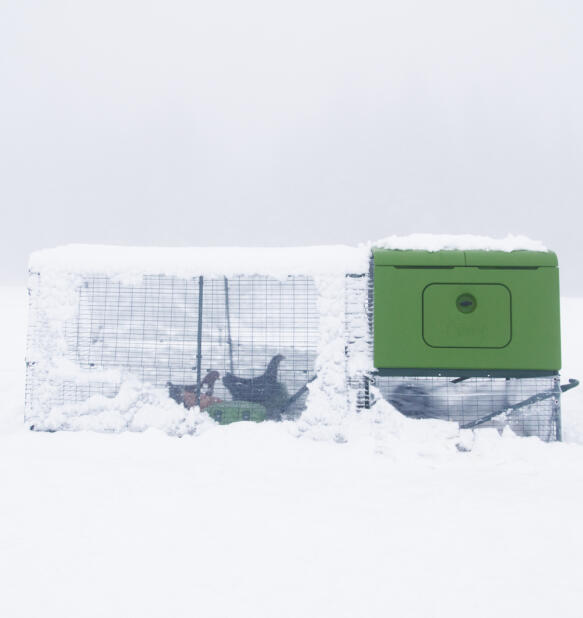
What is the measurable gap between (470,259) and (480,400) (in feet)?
3.50

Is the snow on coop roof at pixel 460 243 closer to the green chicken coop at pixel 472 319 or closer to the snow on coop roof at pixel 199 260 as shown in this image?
the green chicken coop at pixel 472 319

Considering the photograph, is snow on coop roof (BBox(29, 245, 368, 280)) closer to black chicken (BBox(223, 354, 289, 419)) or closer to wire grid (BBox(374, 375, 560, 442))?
black chicken (BBox(223, 354, 289, 419))

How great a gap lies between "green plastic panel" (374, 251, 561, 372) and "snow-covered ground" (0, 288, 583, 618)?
0.54 m

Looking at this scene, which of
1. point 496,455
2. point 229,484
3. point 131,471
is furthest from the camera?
point 496,455

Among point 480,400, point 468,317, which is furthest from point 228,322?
point 480,400

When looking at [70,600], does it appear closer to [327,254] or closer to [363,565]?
[363,565]

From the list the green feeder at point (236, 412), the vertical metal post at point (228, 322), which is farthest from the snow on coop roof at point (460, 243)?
the green feeder at point (236, 412)

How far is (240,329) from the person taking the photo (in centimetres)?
374

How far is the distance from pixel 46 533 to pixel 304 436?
1864 mm

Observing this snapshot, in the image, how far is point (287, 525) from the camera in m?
2.20

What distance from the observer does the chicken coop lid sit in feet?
11.6

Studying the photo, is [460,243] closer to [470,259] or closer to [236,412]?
[470,259]

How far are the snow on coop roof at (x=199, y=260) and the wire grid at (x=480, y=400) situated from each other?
38.4 inches

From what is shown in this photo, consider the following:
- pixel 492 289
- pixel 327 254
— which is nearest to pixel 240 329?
pixel 327 254
